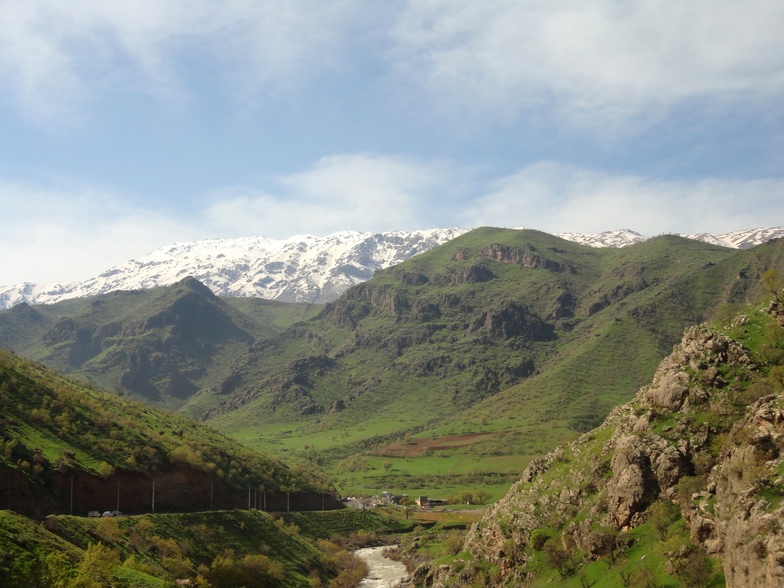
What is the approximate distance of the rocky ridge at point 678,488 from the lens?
5341 cm

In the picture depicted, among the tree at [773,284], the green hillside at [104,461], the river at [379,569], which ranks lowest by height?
the river at [379,569]

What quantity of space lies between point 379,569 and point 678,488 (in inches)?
3646

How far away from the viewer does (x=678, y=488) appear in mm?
66000

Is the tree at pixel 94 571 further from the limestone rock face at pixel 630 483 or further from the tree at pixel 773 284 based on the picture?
the tree at pixel 773 284

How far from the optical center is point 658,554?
6181 centimetres

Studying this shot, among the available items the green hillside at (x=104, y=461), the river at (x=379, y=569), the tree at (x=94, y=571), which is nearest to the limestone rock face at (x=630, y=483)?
the tree at (x=94, y=571)

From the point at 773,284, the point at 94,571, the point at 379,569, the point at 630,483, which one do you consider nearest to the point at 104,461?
the point at 94,571

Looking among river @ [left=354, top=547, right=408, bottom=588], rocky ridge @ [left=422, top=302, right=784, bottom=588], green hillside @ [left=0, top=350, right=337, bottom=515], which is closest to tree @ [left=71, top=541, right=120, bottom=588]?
green hillside @ [left=0, top=350, right=337, bottom=515]

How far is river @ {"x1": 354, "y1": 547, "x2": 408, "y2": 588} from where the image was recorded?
133625 millimetres

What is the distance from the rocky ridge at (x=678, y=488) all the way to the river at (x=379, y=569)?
45.1 m

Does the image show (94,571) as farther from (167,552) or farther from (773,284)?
(773,284)

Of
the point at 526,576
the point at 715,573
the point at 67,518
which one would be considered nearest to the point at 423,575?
the point at 526,576

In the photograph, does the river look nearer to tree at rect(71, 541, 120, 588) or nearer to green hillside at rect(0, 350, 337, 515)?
green hillside at rect(0, 350, 337, 515)

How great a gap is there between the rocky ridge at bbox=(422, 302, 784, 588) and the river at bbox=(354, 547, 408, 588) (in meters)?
45.1
